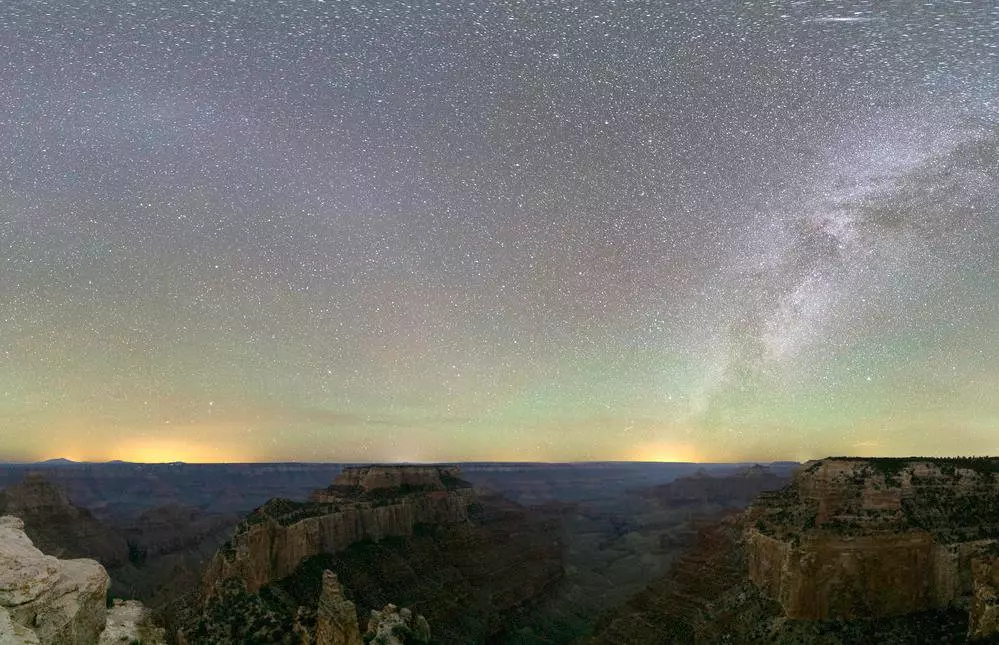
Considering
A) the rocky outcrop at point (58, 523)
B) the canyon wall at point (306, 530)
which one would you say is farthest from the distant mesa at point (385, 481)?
the rocky outcrop at point (58, 523)

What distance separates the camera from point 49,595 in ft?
59.4

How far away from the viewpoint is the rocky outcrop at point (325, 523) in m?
47.9

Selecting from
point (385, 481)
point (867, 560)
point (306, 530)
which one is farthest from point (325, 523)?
point (867, 560)

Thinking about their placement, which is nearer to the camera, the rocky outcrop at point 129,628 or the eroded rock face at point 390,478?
the rocky outcrop at point 129,628

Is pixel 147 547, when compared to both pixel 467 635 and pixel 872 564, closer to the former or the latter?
pixel 467 635

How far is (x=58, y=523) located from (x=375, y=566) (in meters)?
78.4

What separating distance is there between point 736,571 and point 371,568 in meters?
37.0

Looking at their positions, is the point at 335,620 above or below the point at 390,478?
below

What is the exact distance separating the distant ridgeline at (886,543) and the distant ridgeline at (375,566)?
25198 millimetres

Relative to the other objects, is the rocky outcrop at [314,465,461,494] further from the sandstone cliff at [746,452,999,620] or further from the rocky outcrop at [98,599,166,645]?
the rocky outcrop at [98,599,166,645]

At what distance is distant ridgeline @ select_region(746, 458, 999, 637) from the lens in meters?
38.2

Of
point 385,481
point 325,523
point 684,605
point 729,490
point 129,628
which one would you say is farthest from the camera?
point 729,490

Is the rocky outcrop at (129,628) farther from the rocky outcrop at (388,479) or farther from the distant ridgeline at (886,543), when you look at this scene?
the rocky outcrop at (388,479)

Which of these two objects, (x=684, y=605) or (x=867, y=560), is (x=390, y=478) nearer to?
(x=684, y=605)
